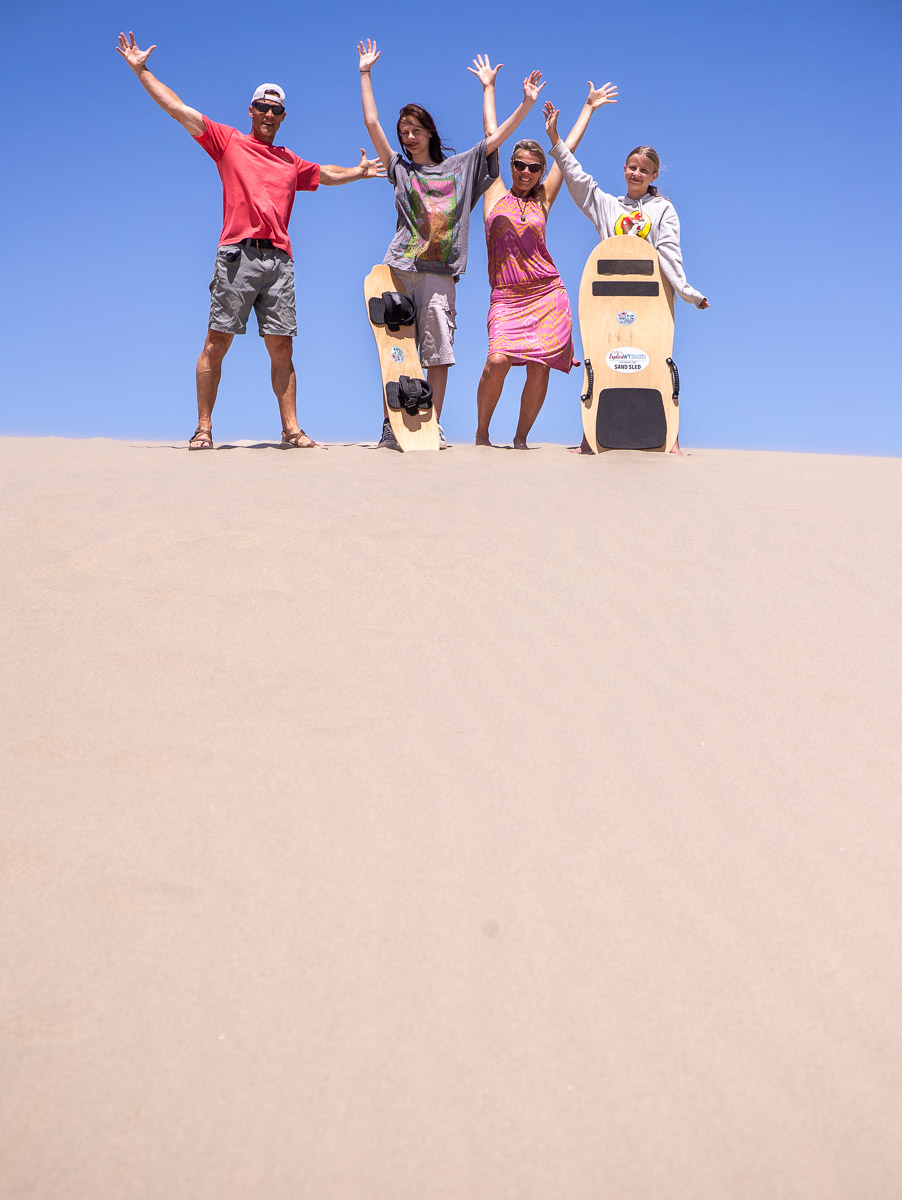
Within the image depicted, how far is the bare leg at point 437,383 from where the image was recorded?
5.24 metres

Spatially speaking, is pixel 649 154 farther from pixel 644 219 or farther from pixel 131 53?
pixel 131 53

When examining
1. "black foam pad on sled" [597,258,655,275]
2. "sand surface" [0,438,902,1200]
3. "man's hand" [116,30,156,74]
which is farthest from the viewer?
"black foam pad on sled" [597,258,655,275]

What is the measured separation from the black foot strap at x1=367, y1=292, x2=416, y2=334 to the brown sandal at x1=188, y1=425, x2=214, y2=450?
104 centimetres

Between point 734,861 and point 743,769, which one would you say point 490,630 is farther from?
point 734,861

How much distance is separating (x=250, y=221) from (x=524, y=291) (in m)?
1.42

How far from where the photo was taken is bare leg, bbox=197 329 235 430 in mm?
4816

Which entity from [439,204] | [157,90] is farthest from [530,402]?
[157,90]

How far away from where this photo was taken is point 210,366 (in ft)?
15.9

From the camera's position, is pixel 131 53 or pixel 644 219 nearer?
pixel 131 53

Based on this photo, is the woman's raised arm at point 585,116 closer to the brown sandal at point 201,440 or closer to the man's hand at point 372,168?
the man's hand at point 372,168

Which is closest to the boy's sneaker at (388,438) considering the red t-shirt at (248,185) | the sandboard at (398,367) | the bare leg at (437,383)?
the sandboard at (398,367)

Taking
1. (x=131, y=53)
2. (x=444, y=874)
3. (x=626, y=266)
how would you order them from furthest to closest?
(x=626, y=266), (x=131, y=53), (x=444, y=874)

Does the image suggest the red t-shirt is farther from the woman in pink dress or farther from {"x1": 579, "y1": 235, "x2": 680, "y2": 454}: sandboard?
{"x1": 579, "y1": 235, "x2": 680, "y2": 454}: sandboard

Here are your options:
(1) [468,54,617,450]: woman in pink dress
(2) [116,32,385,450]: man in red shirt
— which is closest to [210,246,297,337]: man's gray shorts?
(2) [116,32,385,450]: man in red shirt
